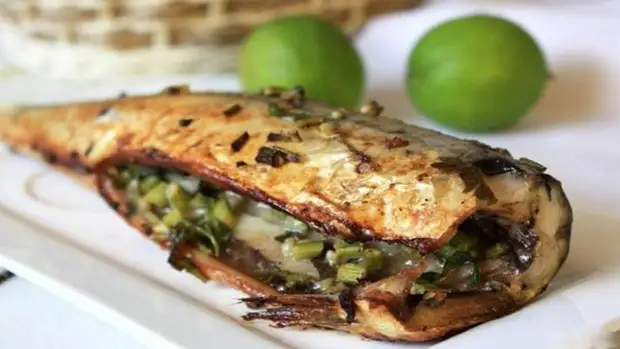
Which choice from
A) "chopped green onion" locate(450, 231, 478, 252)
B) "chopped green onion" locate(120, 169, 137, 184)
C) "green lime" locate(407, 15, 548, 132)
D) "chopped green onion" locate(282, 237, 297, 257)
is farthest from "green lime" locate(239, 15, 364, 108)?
"chopped green onion" locate(450, 231, 478, 252)

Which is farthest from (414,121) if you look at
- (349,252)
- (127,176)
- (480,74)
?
(349,252)

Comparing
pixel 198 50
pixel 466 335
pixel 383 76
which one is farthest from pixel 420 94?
pixel 466 335

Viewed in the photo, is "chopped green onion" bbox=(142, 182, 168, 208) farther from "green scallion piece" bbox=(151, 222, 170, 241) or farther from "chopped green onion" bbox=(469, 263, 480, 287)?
"chopped green onion" bbox=(469, 263, 480, 287)

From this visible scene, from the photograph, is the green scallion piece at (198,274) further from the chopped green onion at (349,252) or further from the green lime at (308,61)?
the green lime at (308,61)

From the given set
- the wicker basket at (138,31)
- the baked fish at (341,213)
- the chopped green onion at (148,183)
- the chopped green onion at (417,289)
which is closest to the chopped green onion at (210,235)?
the baked fish at (341,213)

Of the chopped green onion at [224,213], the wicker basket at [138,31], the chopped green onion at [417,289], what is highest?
the chopped green onion at [417,289]

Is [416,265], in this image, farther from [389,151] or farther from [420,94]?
[420,94]

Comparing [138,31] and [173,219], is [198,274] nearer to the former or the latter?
[173,219]
